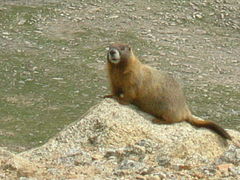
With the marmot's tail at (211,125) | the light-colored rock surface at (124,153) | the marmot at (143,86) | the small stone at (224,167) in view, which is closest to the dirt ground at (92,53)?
the marmot at (143,86)

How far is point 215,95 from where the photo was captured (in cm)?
1504

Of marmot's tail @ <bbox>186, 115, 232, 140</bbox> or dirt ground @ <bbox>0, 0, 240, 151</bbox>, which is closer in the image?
marmot's tail @ <bbox>186, 115, 232, 140</bbox>

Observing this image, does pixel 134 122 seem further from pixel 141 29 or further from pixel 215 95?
pixel 141 29

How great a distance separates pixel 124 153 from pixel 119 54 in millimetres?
2478

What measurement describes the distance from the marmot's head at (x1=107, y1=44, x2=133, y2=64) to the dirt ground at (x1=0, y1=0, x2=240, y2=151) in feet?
12.4

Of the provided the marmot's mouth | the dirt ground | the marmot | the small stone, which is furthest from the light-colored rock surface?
the dirt ground

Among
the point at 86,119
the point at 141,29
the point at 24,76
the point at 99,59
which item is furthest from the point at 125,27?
the point at 86,119

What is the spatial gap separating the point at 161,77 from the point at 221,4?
12.5m

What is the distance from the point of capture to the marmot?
27.6ft

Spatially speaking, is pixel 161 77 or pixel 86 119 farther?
pixel 161 77

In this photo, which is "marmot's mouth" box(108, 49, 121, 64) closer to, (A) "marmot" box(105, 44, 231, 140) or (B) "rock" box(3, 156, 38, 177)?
(A) "marmot" box(105, 44, 231, 140)

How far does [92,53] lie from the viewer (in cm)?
1703

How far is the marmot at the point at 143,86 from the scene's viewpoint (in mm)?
8406

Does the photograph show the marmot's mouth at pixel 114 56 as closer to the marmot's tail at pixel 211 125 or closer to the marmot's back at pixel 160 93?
the marmot's back at pixel 160 93
